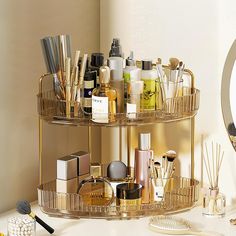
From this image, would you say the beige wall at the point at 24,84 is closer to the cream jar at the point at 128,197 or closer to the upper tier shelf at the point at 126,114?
the upper tier shelf at the point at 126,114

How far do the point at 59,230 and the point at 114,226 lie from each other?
0.44 feet

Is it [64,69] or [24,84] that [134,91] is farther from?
[24,84]

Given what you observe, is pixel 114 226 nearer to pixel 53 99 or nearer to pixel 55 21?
pixel 53 99

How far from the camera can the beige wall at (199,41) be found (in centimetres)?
185

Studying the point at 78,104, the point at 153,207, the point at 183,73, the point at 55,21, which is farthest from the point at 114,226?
the point at 55,21

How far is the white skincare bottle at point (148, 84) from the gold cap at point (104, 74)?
0.37 ft

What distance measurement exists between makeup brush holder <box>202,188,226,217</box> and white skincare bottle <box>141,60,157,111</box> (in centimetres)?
27

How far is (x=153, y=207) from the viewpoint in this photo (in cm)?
179

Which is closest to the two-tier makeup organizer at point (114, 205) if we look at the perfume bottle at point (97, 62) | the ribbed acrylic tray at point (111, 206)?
the ribbed acrylic tray at point (111, 206)

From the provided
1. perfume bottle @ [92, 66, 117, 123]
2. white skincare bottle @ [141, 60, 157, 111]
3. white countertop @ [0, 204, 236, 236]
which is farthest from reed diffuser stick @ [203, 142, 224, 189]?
perfume bottle @ [92, 66, 117, 123]

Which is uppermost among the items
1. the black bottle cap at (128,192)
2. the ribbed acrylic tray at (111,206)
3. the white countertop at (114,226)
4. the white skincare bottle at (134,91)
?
the white skincare bottle at (134,91)

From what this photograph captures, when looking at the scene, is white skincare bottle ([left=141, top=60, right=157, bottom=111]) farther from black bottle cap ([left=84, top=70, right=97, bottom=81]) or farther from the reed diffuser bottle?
the reed diffuser bottle

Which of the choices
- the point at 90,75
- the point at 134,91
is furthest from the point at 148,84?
the point at 90,75

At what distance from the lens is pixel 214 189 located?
6.00 feet
